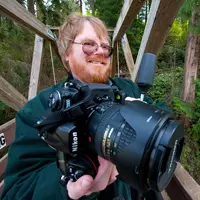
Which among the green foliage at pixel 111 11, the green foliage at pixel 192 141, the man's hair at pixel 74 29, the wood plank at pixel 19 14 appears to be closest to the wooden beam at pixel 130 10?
the man's hair at pixel 74 29

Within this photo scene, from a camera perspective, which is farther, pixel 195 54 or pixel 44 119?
pixel 195 54

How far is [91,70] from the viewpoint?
40.4 inches

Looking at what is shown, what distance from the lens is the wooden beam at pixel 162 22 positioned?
1.09 meters

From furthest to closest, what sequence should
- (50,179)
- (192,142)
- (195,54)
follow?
(195,54), (192,142), (50,179)

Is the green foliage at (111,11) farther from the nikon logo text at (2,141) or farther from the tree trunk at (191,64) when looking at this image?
the nikon logo text at (2,141)

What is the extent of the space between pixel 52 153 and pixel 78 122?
1.02 ft

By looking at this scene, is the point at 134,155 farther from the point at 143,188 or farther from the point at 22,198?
the point at 22,198

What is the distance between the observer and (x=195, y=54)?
13.9 ft

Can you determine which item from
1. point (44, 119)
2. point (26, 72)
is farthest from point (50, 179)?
point (26, 72)

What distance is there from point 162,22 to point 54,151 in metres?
0.95

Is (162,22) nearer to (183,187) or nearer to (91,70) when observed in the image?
(91,70)

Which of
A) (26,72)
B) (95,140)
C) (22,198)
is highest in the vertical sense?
(95,140)

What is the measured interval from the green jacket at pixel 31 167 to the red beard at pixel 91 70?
0.79 ft

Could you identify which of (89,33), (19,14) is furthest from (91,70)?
(19,14)
